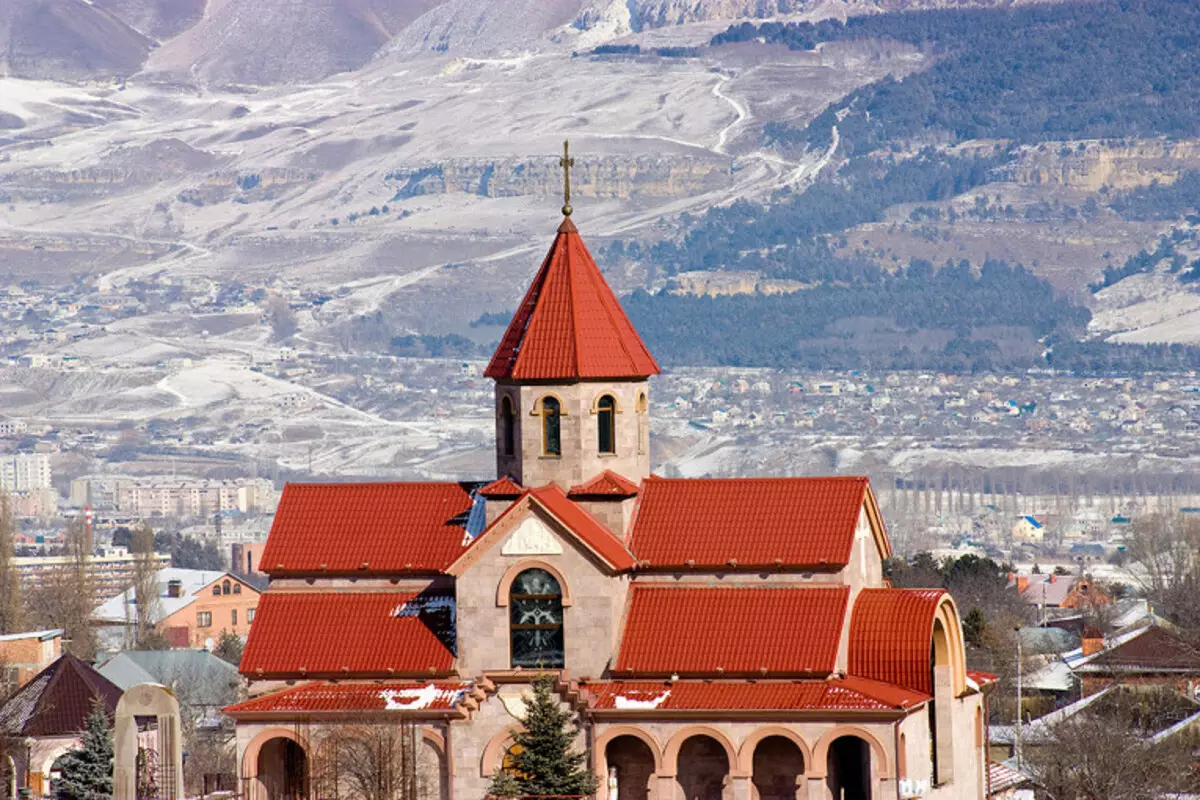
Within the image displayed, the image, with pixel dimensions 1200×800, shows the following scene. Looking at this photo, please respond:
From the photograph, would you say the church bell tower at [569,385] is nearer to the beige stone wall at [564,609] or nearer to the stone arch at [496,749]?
the beige stone wall at [564,609]

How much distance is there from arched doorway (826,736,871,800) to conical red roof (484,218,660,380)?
931 centimetres

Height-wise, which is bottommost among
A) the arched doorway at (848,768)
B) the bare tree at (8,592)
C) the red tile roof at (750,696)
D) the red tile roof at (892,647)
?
the arched doorway at (848,768)

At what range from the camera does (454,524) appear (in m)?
72.4

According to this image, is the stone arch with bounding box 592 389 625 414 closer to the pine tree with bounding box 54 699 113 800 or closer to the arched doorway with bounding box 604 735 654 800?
the arched doorway with bounding box 604 735 654 800

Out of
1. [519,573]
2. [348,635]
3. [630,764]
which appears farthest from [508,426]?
[630,764]

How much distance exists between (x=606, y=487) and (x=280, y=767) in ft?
30.8

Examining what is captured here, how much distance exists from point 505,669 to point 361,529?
608 centimetres

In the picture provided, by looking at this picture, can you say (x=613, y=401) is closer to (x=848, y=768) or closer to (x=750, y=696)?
(x=750, y=696)

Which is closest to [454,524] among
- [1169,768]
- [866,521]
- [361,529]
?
[361,529]

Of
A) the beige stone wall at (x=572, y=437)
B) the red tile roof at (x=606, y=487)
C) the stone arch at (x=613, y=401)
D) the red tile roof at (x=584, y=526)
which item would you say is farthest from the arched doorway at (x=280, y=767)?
the stone arch at (x=613, y=401)

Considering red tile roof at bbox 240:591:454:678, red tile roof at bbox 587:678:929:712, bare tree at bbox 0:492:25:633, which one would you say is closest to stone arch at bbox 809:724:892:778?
red tile roof at bbox 587:678:929:712

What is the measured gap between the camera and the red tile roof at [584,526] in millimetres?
68750

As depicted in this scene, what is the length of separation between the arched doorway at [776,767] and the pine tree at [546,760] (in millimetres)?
4414

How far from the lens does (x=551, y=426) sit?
236ft
